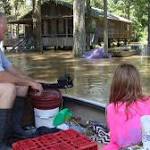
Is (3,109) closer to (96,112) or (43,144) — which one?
(43,144)

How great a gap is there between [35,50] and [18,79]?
2975 cm

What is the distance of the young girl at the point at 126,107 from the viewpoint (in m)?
2.99

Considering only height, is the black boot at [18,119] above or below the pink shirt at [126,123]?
below

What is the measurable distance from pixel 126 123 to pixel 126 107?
0.40ft

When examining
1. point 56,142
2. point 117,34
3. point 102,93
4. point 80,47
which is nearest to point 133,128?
point 56,142

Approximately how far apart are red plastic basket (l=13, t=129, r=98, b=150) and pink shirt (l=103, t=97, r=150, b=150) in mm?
324

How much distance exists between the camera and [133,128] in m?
3.07

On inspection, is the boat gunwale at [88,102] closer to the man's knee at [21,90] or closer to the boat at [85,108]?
the boat at [85,108]

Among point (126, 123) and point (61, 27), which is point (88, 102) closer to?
point (126, 123)

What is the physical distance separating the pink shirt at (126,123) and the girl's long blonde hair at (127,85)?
0.05m

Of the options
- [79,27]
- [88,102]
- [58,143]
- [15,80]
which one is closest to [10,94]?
[15,80]

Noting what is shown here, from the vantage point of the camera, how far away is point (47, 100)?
4.89m

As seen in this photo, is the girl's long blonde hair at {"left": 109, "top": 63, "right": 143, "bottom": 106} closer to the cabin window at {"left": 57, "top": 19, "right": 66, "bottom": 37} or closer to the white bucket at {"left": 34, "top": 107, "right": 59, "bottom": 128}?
the white bucket at {"left": 34, "top": 107, "right": 59, "bottom": 128}

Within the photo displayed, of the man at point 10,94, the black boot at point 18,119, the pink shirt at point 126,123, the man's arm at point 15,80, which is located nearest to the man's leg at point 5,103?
the man at point 10,94
